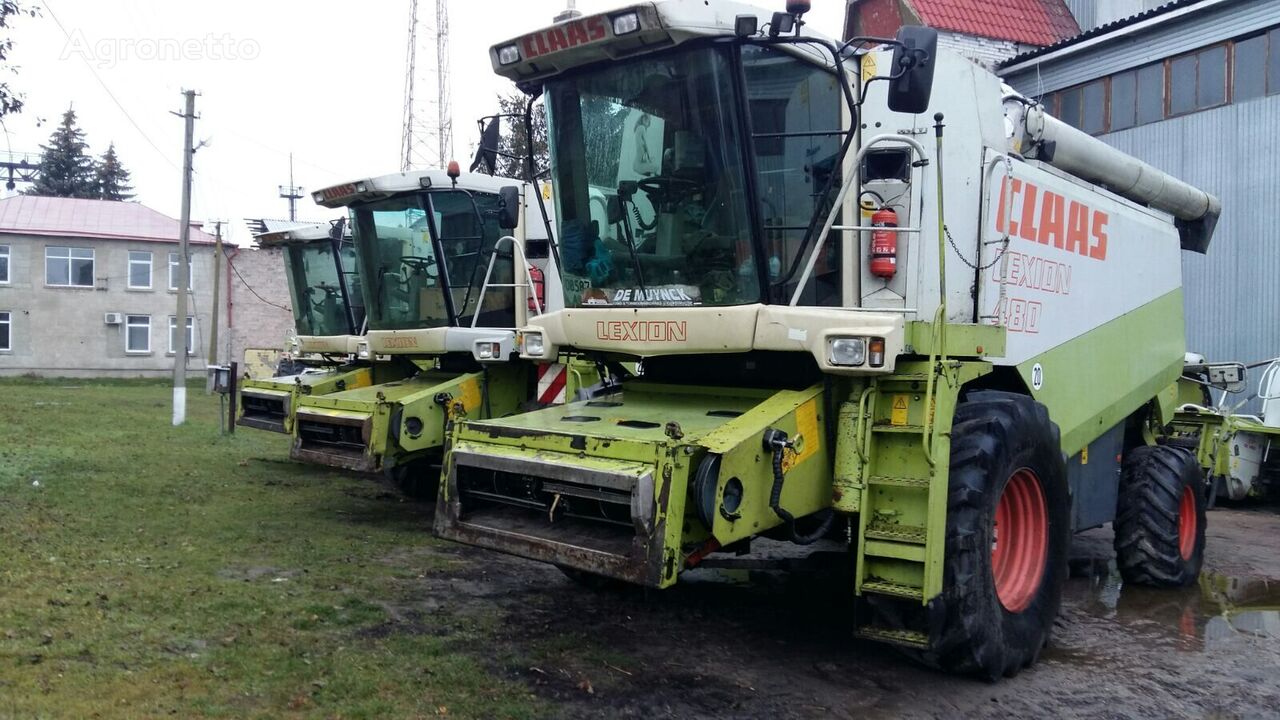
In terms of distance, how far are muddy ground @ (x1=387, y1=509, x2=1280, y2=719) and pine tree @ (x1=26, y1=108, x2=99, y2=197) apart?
2459 inches

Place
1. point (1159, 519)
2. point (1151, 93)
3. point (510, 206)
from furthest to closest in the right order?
1. point (1151, 93)
2. point (510, 206)
3. point (1159, 519)

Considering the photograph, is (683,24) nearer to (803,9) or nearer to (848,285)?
(803,9)

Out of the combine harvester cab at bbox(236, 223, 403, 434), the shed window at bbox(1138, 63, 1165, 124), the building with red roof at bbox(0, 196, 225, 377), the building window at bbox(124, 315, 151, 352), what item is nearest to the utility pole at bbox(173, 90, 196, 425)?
the combine harvester cab at bbox(236, 223, 403, 434)

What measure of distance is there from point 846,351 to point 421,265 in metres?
5.75

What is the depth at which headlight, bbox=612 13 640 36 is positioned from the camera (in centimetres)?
475

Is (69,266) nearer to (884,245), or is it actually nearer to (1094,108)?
(1094,108)

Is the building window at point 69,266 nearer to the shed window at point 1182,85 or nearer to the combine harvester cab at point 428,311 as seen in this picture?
the combine harvester cab at point 428,311

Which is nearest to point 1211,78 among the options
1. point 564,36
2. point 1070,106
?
point 1070,106

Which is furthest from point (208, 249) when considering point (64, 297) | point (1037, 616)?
point (1037, 616)

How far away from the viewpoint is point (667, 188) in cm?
512

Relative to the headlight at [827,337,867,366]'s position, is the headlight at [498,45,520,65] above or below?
above

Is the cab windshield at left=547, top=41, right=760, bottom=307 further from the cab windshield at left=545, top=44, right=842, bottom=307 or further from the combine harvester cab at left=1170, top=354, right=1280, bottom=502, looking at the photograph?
the combine harvester cab at left=1170, top=354, right=1280, bottom=502

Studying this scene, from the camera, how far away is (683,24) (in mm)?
4715

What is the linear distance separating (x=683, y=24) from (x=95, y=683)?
12.7 ft
